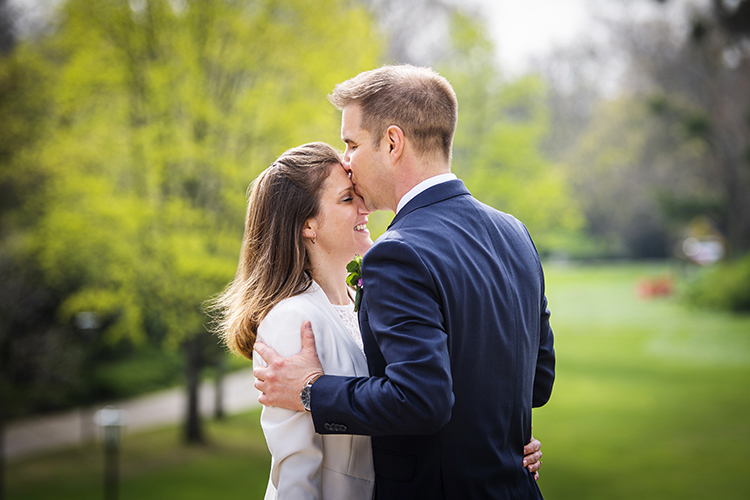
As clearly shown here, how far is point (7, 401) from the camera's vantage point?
40.3ft

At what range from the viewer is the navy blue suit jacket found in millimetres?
1644

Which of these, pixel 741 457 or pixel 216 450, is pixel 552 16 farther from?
pixel 216 450

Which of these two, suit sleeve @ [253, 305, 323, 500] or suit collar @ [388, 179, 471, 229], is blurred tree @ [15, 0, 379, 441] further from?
suit collar @ [388, 179, 471, 229]

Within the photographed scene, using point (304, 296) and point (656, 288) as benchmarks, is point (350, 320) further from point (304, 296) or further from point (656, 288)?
point (656, 288)

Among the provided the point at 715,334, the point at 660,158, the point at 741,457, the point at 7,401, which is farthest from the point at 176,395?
the point at 660,158

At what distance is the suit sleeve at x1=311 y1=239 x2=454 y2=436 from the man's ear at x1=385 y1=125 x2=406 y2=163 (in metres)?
0.33

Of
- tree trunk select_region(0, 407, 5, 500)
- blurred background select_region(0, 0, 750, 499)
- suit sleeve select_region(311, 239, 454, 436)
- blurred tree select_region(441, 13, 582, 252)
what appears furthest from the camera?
blurred tree select_region(441, 13, 582, 252)

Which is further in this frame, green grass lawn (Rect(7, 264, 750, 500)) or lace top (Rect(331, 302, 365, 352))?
green grass lawn (Rect(7, 264, 750, 500))

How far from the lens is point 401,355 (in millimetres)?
1630

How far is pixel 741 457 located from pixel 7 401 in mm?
13473

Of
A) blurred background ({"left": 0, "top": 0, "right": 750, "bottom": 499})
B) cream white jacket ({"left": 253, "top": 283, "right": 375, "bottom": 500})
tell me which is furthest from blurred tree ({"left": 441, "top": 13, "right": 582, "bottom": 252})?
cream white jacket ({"left": 253, "top": 283, "right": 375, "bottom": 500})

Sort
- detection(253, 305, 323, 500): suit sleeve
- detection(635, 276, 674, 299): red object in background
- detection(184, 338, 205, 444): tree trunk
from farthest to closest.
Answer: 1. detection(635, 276, 674, 299): red object in background
2. detection(184, 338, 205, 444): tree trunk
3. detection(253, 305, 323, 500): suit sleeve

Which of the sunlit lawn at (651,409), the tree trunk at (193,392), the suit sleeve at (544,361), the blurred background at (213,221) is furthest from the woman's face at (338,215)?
the tree trunk at (193,392)

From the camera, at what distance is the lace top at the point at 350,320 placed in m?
2.34
